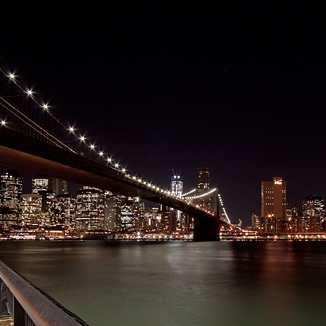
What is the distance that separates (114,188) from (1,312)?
199 feet

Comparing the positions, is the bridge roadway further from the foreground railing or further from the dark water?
the foreground railing

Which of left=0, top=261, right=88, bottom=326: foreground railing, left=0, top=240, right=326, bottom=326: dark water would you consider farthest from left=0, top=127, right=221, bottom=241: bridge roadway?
left=0, top=261, right=88, bottom=326: foreground railing

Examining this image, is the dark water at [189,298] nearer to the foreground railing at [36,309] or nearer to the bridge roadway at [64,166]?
the foreground railing at [36,309]

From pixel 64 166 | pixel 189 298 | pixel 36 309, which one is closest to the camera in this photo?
pixel 36 309

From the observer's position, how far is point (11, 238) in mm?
153875

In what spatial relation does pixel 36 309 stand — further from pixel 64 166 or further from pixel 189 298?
pixel 64 166

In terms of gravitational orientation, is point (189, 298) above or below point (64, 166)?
below

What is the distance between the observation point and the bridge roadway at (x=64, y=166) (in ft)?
133

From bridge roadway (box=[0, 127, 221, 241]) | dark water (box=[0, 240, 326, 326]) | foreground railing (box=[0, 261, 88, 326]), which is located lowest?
dark water (box=[0, 240, 326, 326])

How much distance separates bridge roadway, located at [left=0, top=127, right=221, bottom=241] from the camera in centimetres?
4041

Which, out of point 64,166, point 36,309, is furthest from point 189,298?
point 64,166

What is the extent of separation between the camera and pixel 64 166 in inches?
1917

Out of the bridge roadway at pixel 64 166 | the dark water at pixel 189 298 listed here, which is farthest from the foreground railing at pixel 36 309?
the bridge roadway at pixel 64 166

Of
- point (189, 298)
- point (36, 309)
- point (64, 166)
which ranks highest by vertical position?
point (64, 166)
